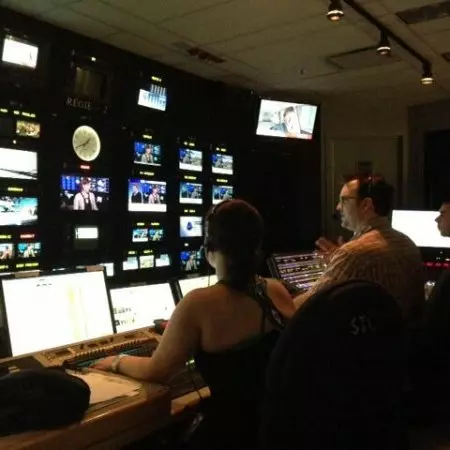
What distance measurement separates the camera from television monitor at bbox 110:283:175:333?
7.20 ft

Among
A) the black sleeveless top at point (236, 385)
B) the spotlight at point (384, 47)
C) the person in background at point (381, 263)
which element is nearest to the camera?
the black sleeveless top at point (236, 385)

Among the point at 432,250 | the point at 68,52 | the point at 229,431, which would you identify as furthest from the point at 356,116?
the point at 229,431

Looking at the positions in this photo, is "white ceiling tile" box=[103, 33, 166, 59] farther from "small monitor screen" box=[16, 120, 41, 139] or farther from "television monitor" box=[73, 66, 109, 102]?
"small monitor screen" box=[16, 120, 41, 139]

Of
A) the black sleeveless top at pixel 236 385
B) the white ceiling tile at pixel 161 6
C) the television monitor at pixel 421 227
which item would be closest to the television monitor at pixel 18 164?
the white ceiling tile at pixel 161 6

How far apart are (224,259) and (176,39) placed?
3018 millimetres

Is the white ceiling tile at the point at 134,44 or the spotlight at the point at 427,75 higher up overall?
the white ceiling tile at the point at 134,44

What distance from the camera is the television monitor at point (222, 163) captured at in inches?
211

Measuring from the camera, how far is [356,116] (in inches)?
257

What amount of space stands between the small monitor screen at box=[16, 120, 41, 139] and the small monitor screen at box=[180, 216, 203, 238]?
1535 millimetres

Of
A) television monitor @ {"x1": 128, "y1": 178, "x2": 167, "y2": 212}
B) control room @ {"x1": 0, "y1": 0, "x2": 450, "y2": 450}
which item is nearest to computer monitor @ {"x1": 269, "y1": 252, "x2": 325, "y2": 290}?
control room @ {"x1": 0, "y1": 0, "x2": 450, "y2": 450}

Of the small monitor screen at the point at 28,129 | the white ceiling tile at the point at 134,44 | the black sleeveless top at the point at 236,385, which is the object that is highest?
the white ceiling tile at the point at 134,44

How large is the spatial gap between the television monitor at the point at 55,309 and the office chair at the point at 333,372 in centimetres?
86

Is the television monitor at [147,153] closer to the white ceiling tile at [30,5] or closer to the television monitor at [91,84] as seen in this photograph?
the television monitor at [91,84]

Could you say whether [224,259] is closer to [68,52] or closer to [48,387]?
[48,387]
